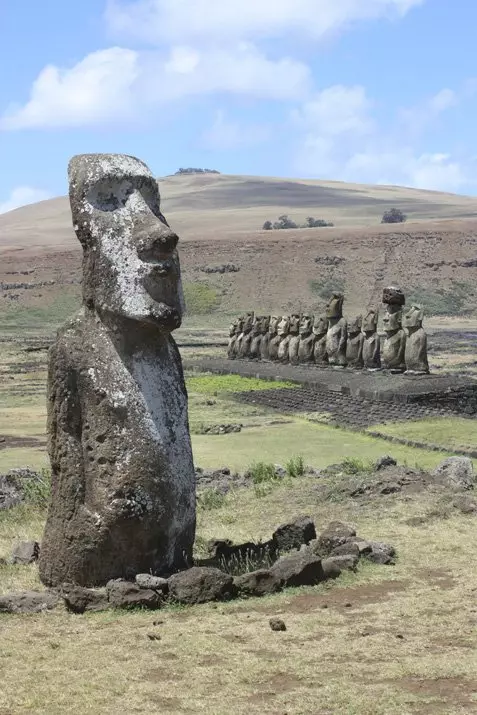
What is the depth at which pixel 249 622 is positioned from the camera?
849 cm

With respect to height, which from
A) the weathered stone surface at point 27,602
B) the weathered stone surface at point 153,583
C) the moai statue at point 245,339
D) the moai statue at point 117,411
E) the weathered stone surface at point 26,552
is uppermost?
the moai statue at point 117,411

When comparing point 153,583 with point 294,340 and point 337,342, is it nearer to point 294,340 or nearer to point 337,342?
point 337,342

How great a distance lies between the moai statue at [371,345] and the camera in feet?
109

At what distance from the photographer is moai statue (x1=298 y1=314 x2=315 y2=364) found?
3791 centimetres

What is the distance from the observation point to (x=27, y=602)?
8969 mm

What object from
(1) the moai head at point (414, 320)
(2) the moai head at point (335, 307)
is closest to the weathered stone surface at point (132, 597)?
(1) the moai head at point (414, 320)

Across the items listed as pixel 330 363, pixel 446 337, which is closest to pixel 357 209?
pixel 446 337

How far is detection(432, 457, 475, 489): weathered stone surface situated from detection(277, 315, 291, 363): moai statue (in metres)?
24.6

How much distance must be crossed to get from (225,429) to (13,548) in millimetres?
12968

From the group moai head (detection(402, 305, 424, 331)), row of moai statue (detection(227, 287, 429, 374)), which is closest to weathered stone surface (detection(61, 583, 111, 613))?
row of moai statue (detection(227, 287, 429, 374))

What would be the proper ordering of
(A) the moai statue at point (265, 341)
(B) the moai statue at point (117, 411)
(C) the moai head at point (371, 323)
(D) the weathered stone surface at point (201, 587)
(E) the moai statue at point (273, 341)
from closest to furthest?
(D) the weathered stone surface at point (201, 587)
(B) the moai statue at point (117, 411)
(C) the moai head at point (371, 323)
(E) the moai statue at point (273, 341)
(A) the moai statue at point (265, 341)

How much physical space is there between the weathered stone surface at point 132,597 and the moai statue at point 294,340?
29.4m

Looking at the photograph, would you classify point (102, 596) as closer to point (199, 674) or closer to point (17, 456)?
point (199, 674)

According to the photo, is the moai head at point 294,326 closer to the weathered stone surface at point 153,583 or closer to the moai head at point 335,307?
the moai head at point 335,307
